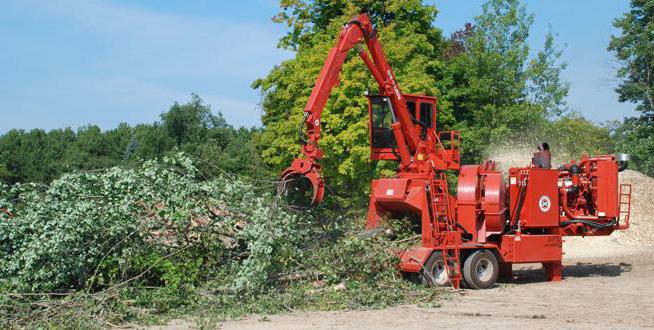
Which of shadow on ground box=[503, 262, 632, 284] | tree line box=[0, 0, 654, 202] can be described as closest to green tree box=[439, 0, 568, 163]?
tree line box=[0, 0, 654, 202]

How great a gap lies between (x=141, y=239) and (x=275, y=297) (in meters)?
2.50

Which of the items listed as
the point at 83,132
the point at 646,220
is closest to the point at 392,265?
the point at 646,220

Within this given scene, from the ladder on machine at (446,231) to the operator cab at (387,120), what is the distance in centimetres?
209

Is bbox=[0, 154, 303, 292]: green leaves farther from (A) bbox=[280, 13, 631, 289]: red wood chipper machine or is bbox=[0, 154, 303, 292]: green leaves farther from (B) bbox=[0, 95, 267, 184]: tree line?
(B) bbox=[0, 95, 267, 184]: tree line

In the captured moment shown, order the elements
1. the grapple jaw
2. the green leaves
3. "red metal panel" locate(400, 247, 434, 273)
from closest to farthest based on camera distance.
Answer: the green leaves
the grapple jaw
"red metal panel" locate(400, 247, 434, 273)

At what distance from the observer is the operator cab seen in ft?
56.0

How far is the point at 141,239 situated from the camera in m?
12.9

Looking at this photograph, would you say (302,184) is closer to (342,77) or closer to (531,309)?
(531,309)

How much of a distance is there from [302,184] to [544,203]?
18.0ft

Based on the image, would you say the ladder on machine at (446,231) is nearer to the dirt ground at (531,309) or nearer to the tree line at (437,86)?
the dirt ground at (531,309)

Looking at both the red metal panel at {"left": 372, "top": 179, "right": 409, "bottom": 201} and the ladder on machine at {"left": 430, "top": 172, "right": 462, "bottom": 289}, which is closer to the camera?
the ladder on machine at {"left": 430, "top": 172, "right": 462, "bottom": 289}

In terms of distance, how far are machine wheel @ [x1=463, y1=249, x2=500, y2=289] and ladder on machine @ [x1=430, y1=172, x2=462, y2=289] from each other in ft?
0.76

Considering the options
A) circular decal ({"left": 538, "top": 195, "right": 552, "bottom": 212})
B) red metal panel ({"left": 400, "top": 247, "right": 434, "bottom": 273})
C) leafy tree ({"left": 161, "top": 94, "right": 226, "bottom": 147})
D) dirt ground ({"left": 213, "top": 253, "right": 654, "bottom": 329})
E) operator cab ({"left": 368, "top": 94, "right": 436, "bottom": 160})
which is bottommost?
dirt ground ({"left": 213, "top": 253, "right": 654, "bottom": 329})

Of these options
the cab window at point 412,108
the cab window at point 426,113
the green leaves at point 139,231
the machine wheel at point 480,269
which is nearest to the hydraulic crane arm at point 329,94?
the cab window at point 412,108
